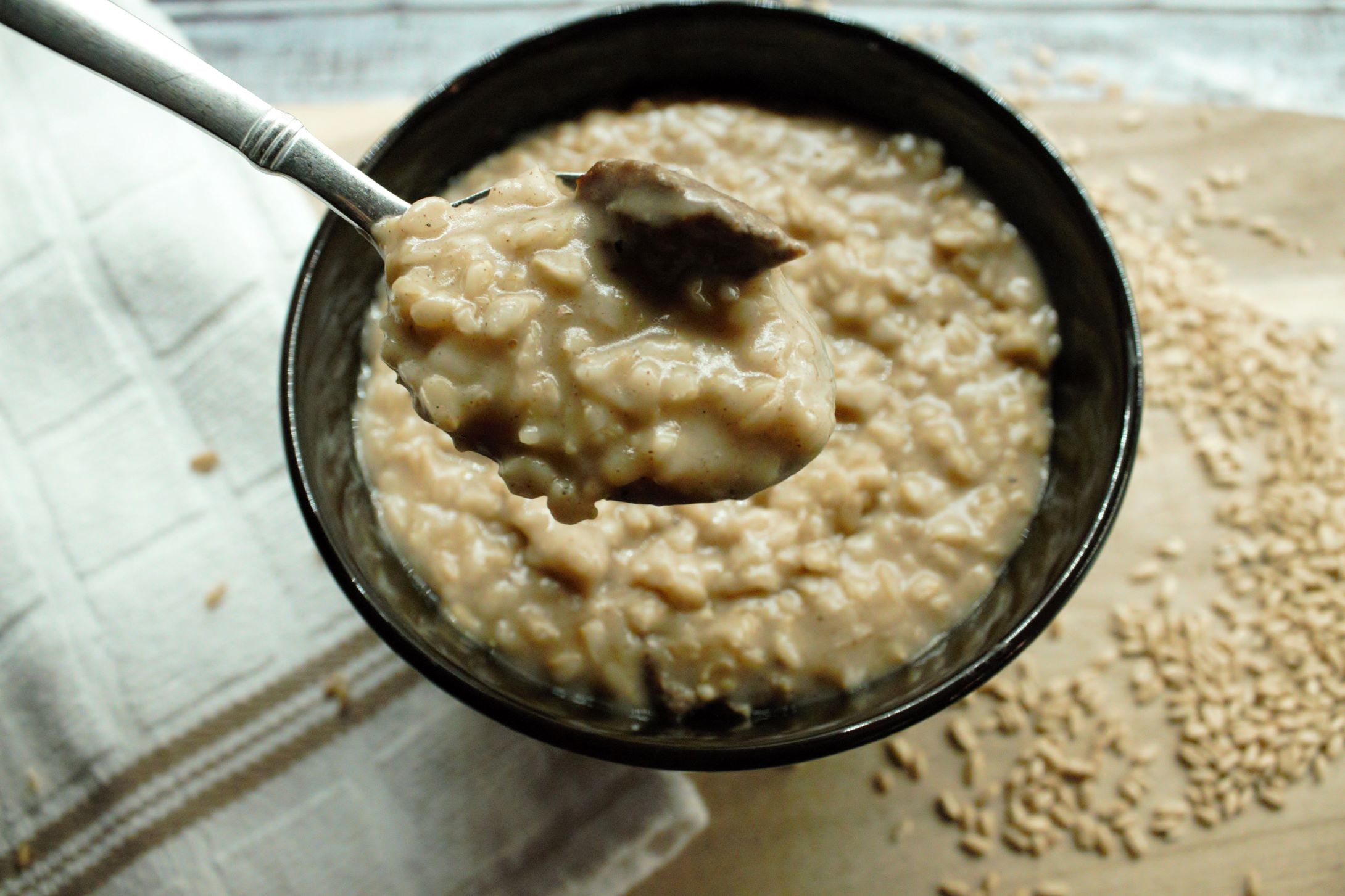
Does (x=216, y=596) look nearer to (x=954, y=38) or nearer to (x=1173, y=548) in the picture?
(x=1173, y=548)

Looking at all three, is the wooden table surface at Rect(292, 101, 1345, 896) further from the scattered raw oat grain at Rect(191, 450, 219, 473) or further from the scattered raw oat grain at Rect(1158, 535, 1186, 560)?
the scattered raw oat grain at Rect(191, 450, 219, 473)

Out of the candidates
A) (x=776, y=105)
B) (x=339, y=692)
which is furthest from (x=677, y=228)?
(x=339, y=692)

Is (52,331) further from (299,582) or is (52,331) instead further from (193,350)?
(299,582)

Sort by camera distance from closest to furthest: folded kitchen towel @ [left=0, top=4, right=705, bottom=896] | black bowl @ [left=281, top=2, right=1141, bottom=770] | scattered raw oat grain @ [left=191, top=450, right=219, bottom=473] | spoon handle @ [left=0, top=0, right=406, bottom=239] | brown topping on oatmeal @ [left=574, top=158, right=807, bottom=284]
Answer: brown topping on oatmeal @ [left=574, top=158, right=807, bottom=284], spoon handle @ [left=0, top=0, right=406, bottom=239], black bowl @ [left=281, top=2, right=1141, bottom=770], folded kitchen towel @ [left=0, top=4, right=705, bottom=896], scattered raw oat grain @ [left=191, top=450, right=219, bottom=473]

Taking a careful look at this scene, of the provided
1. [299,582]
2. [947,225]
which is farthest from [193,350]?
[947,225]

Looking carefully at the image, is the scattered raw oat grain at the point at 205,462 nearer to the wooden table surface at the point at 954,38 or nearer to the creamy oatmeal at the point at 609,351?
the creamy oatmeal at the point at 609,351

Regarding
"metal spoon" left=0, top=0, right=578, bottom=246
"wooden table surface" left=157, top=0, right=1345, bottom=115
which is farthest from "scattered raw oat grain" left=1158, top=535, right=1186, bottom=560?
"metal spoon" left=0, top=0, right=578, bottom=246

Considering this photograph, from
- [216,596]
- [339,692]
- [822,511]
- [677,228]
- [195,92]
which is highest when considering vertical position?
[195,92]
